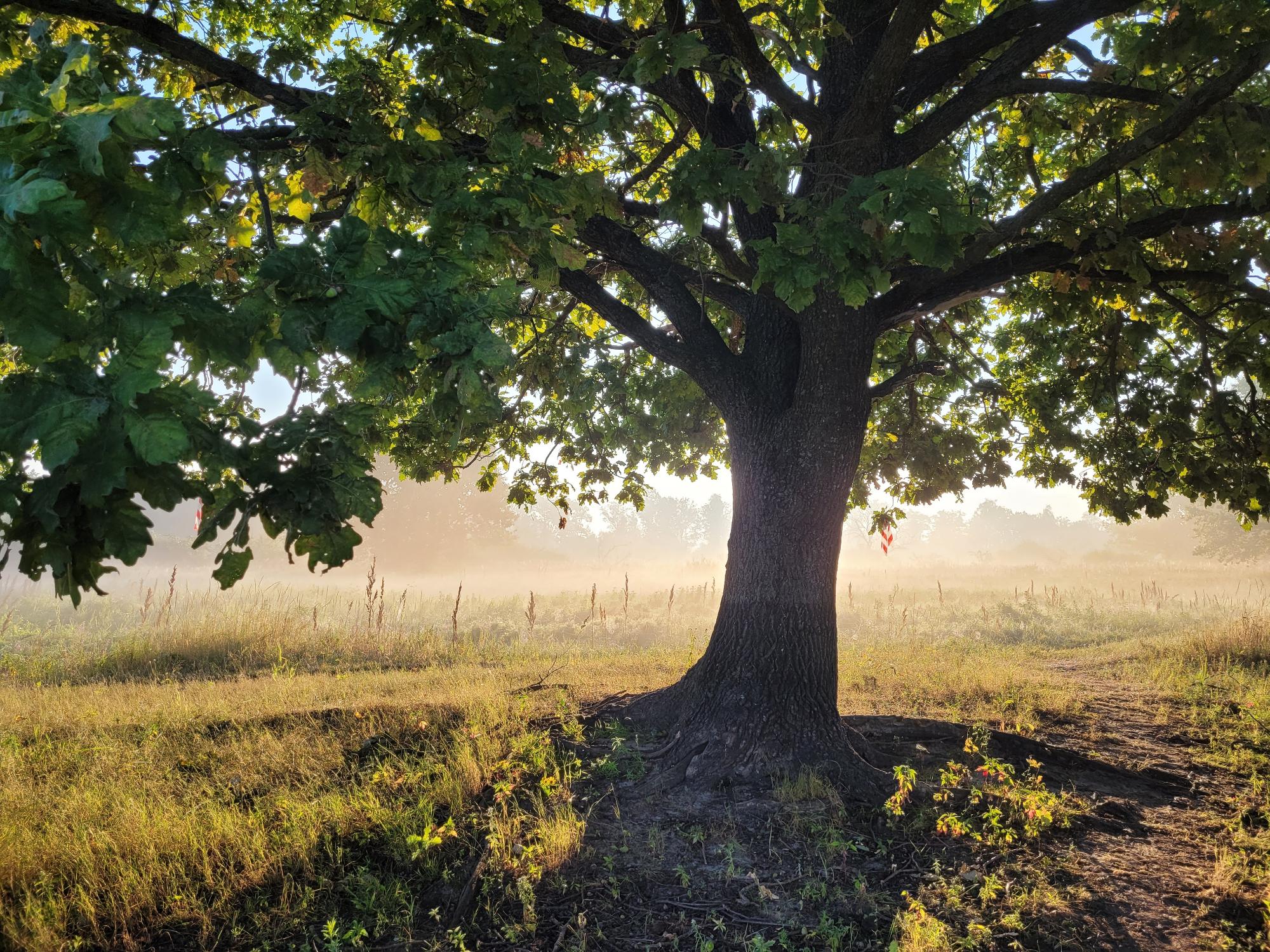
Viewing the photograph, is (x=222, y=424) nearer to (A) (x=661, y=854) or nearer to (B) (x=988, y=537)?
(A) (x=661, y=854)

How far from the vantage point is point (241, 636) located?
11.2 meters

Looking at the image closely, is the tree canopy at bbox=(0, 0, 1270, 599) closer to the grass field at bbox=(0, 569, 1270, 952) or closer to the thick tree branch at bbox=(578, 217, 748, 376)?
the thick tree branch at bbox=(578, 217, 748, 376)

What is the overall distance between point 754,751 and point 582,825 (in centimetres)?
153

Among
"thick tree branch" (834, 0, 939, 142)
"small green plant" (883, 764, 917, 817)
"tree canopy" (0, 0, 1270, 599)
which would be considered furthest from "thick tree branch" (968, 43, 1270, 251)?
"small green plant" (883, 764, 917, 817)

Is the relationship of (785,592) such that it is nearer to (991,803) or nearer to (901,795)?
(901,795)

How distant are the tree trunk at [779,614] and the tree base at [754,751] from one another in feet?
0.03

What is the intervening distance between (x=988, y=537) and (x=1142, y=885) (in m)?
119

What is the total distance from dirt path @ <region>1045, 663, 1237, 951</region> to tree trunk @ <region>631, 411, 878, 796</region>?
1506 millimetres

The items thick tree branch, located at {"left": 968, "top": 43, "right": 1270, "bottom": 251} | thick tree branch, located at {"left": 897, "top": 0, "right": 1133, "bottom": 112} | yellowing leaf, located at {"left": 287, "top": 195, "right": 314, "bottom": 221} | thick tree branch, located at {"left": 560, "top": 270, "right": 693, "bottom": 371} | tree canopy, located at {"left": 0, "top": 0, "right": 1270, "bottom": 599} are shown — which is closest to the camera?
tree canopy, located at {"left": 0, "top": 0, "right": 1270, "bottom": 599}

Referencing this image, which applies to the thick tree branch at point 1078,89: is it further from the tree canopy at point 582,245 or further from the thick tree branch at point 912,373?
the thick tree branch at point 912,373

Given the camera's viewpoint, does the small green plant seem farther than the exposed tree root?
No

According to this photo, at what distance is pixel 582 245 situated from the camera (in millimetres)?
5789

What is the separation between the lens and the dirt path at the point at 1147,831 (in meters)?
3.32

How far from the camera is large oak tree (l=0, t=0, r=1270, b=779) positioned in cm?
174
